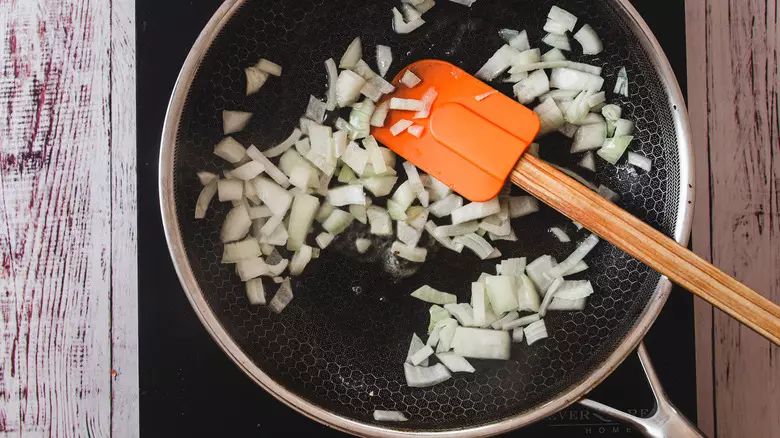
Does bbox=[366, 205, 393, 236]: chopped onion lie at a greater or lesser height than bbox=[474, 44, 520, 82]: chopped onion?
lesser

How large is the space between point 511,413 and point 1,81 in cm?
102

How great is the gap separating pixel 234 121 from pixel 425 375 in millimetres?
527

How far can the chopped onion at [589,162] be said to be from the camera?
3.27 ft

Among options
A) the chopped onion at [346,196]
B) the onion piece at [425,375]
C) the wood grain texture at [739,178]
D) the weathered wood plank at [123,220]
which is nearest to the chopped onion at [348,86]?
the chopped onion at [346,196]

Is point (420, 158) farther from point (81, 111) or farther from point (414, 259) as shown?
point (81, 111)

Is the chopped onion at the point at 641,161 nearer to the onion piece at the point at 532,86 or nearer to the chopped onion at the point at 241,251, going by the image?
the onion piece at the point at 532,86

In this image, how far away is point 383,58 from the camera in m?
1.01

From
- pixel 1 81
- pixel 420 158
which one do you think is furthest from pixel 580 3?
pixel 1 81

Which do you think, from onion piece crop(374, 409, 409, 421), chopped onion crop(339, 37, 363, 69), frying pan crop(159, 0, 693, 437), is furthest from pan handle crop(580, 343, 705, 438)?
chopped onion crop(339, 37, 363, 69)

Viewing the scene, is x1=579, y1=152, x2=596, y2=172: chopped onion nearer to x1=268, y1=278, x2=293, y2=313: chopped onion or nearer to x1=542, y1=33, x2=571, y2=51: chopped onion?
x1=542, y1=33, x2=571, y2=51: chopped onion

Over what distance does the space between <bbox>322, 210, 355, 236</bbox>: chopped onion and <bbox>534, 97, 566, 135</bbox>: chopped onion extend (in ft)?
1.18

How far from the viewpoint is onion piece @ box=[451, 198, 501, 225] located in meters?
0.98

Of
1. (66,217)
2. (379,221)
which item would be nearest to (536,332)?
(379,221)

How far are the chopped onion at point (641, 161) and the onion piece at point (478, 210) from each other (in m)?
0.23
